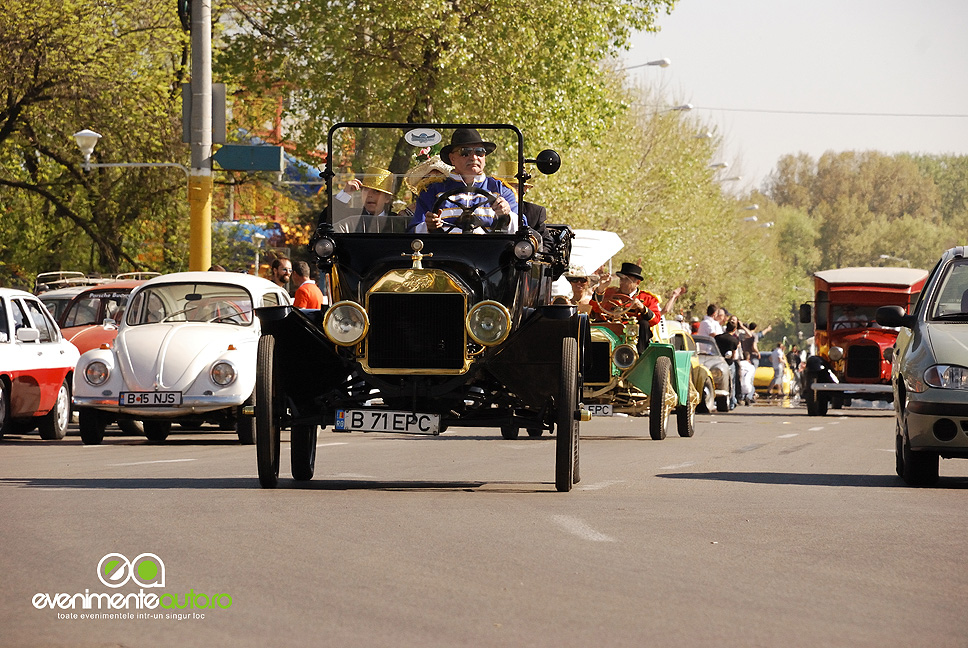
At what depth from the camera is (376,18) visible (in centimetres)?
3250

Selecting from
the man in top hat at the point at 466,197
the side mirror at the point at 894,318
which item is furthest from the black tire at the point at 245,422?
the side mirror at the point at 894,318

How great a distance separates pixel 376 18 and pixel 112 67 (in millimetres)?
5284

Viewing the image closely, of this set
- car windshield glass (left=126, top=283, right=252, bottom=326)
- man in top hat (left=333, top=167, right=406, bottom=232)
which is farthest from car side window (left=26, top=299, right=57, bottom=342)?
man in top hat (left=333, top=167, right=406, bottom=232)

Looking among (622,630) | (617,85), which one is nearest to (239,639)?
(622,630)

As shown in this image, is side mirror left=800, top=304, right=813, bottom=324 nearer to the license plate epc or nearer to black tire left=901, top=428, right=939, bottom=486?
black tire left=901, top=428, right=939, bottom=486

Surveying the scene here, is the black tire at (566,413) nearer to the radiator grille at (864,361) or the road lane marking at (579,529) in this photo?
the road lane marking at (579,529)

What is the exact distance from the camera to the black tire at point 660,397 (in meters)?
18.2

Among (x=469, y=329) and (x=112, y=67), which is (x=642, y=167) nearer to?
(x=112, y=67)

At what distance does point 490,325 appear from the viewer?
34.2 ft

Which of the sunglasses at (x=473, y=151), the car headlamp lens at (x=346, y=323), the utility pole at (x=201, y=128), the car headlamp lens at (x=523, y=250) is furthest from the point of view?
the utility pole at (x=201, y=128)

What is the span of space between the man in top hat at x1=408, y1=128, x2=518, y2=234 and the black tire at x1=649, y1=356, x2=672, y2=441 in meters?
7.14

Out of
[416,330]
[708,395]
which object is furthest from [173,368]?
[708,395]

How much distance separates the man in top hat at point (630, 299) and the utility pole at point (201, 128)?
24.5 feet

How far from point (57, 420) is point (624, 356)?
626 centimetres
